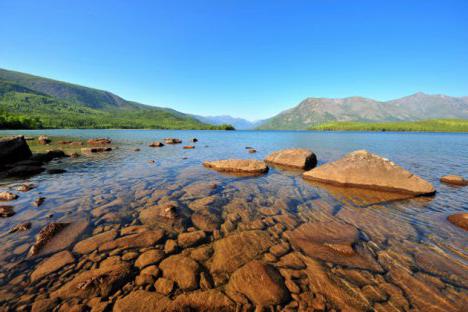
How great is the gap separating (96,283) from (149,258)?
119cm

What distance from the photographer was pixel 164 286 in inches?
161

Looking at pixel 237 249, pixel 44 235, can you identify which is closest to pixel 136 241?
pixel 44 235

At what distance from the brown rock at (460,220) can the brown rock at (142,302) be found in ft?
34.1

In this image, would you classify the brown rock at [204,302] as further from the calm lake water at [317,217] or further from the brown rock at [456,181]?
the brown rock at [456,181]

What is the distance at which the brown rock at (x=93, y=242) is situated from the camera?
5.30 m

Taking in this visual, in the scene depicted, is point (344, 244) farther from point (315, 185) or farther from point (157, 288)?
point (315, 185)

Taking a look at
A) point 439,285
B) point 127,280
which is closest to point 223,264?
point 127,280

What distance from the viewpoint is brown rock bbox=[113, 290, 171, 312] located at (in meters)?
3.52

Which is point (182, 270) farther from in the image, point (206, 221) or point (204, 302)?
point (206, 221)

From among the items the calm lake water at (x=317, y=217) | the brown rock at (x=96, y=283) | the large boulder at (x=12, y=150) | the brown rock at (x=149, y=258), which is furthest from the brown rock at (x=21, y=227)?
the large boulder at (x=12, y=150)

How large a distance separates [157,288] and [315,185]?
10.7 metres

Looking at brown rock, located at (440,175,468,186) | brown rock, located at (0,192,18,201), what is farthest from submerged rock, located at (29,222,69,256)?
brown rock, located at (440,175,468,186)

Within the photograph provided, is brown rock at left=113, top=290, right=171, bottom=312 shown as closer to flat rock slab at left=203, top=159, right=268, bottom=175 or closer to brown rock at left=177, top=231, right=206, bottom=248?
brown rock at left=177, top=231, right=206, bottom=248

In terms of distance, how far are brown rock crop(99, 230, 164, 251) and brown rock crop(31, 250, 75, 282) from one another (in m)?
0.73
